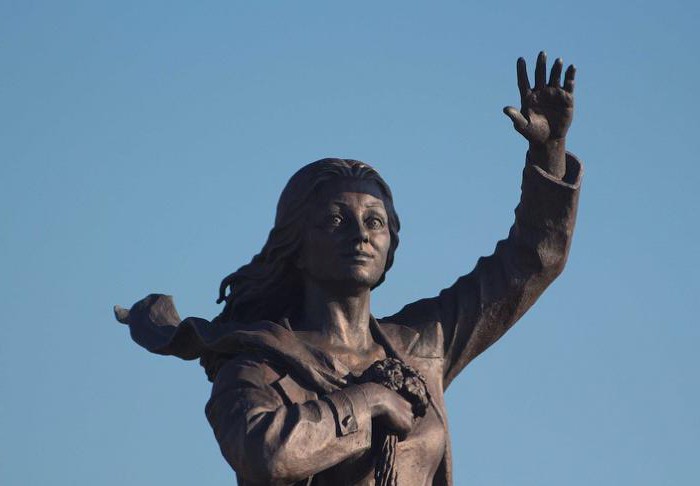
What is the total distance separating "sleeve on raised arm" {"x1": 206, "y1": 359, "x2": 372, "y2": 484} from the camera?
12820 millimetres

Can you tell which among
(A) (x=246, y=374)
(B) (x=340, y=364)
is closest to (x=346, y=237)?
(B) (x=340, y=364)

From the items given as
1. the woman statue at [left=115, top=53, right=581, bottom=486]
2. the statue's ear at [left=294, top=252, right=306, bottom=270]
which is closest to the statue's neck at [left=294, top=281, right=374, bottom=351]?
the woman statue at [left=115, top=53, right=581, bottom=486]

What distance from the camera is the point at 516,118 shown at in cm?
1381

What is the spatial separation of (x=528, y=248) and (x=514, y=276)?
21 centimetres

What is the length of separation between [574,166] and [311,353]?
7.38 feet

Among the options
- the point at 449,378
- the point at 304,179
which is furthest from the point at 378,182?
the point at 449,378

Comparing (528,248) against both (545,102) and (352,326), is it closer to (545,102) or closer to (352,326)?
(545,102)

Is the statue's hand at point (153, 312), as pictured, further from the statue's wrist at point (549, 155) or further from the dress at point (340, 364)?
the statue's wrist at point (549, 155)

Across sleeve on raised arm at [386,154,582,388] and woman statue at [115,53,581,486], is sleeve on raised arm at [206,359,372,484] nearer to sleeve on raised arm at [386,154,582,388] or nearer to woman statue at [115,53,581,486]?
woman statue at [115,53,581,486]

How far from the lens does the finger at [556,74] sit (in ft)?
45.8

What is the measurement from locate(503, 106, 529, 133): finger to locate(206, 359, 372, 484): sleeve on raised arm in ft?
6.84

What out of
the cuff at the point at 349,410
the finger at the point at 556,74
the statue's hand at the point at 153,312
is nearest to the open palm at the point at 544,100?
the finger at the point at 556,74

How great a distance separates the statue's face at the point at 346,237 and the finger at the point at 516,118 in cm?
102

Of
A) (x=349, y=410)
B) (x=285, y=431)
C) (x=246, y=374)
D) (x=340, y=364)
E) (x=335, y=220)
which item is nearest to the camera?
(x=285, y=431)
